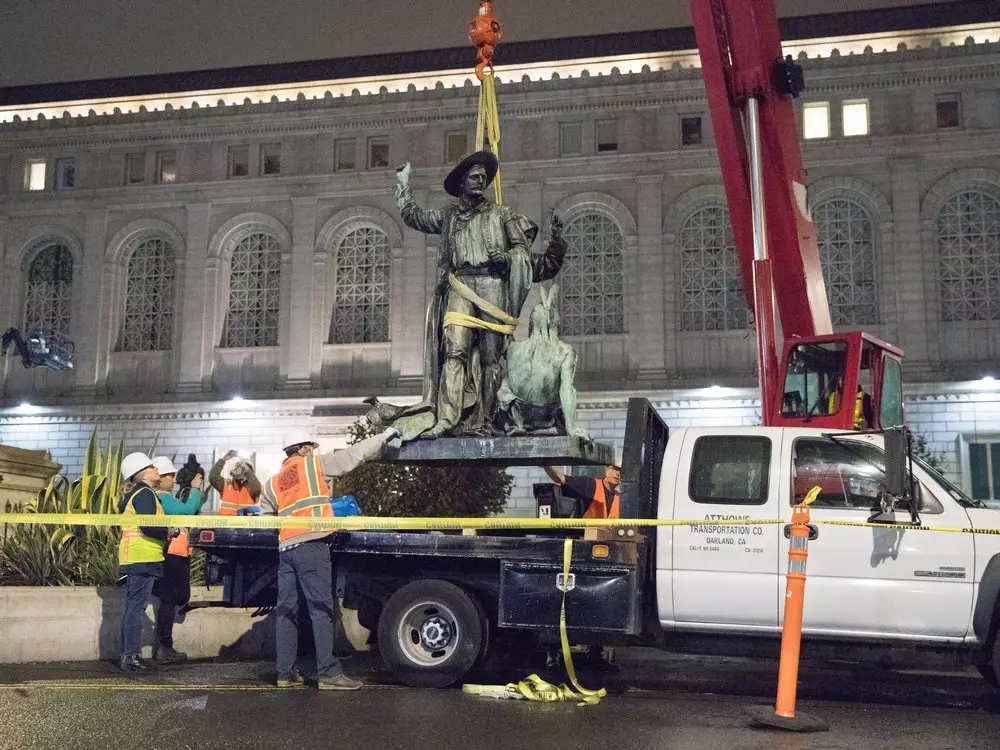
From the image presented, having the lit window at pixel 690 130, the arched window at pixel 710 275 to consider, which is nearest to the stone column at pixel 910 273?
the arched window at pixel 710 275

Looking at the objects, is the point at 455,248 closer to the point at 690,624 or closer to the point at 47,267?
the point at 690,624

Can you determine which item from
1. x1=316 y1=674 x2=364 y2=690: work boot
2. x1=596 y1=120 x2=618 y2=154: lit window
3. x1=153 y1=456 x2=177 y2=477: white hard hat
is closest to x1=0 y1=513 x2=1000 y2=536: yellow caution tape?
x1=316 y1=674 x2=364 y2=690: work boot

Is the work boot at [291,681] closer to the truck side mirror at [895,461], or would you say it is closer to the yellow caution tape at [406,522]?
the yellow caution tape at [406,522]

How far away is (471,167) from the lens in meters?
10.5

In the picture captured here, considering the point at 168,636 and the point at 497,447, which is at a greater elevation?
the point at 497,447

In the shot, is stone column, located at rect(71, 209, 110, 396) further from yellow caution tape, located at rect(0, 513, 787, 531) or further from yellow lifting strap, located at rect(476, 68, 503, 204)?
yellow caution tape, located at rect(0, 513, 787, 531)

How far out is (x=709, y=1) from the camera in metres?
13.9

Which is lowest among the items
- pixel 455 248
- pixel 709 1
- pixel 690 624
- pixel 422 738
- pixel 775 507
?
pixel 422 738

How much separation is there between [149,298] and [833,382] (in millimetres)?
31220

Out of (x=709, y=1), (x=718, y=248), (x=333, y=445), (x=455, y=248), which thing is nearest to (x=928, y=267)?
(x=718, y=248)

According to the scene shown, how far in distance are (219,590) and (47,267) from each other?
3275cm

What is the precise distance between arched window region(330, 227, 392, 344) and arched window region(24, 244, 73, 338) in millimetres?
10656

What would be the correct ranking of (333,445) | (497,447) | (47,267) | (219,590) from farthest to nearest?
(47,267), (333,445), (219,590), (497,447)

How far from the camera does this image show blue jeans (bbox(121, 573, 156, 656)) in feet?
32.3
